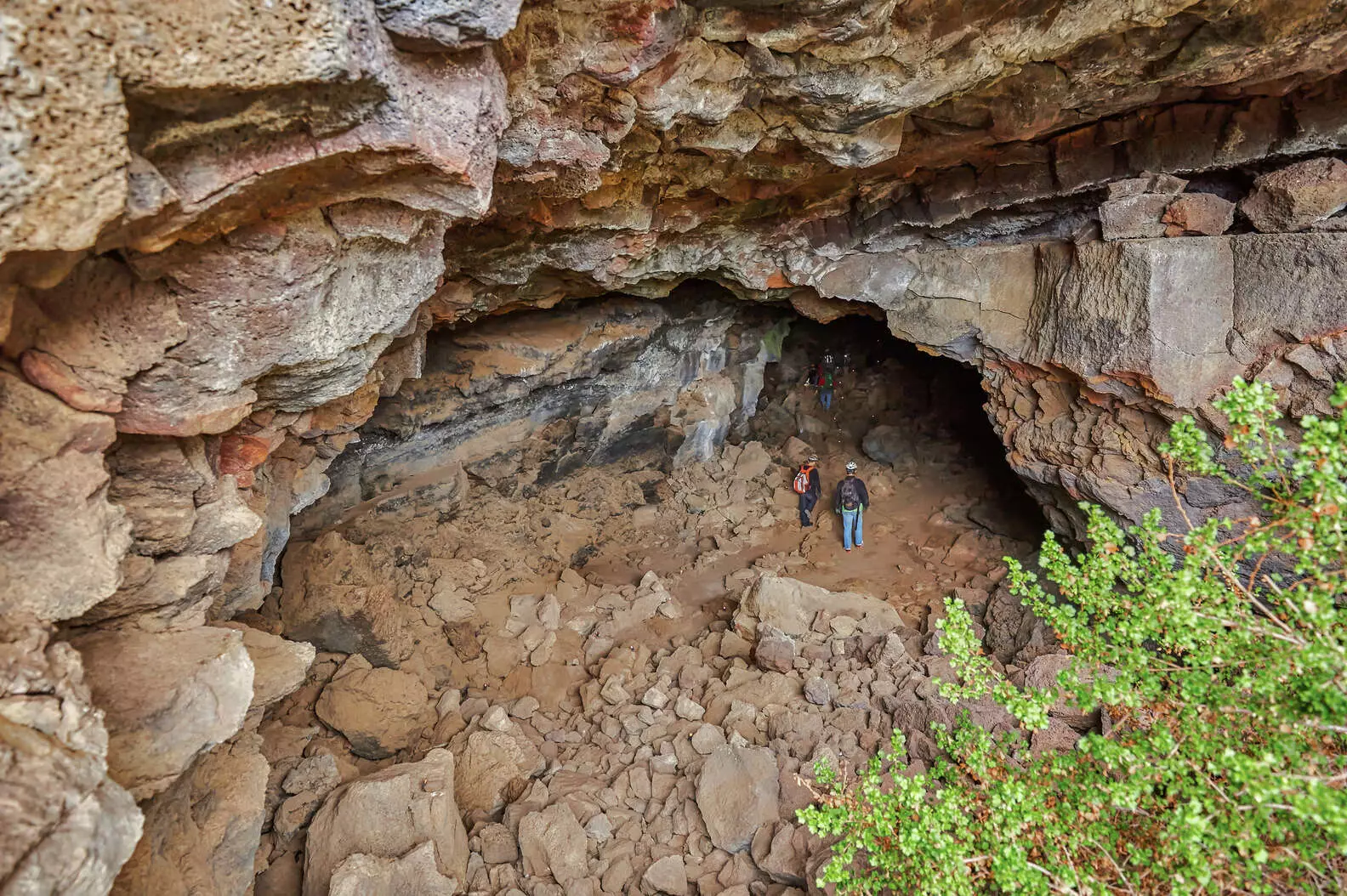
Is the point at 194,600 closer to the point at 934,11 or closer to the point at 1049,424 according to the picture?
the point at 934,11

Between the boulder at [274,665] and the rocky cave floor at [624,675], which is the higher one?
the boulder at [274,665]

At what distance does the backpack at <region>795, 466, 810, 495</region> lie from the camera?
392 inches

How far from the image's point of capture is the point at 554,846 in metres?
5.00

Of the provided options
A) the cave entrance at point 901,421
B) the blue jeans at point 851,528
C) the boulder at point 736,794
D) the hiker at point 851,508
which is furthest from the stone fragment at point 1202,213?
the boulder at point 736,794

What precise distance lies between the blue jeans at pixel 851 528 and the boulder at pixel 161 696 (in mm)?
7559

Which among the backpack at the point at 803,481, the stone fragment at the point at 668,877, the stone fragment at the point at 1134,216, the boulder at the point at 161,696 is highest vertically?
the stone fragment at the point at 1134,216

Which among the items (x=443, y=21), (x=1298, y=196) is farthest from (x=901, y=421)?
(x=443, y=21)

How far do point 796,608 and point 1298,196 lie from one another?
596 centimetres

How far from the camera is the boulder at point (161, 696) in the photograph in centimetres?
285

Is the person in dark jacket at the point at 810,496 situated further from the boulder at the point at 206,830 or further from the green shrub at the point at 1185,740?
the boulder at the point at 206,830

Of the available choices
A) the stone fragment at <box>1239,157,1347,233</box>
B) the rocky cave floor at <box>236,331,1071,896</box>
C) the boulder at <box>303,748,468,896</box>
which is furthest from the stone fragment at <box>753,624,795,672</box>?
the stone fragment at <box>1239,157,1347,233</box>

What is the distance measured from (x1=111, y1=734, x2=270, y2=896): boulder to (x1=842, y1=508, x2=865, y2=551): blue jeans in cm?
732

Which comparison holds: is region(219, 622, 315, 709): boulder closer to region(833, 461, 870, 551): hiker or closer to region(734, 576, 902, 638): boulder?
region(734, 576, 902, 638): boulder

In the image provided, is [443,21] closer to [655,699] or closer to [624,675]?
[655,699]
